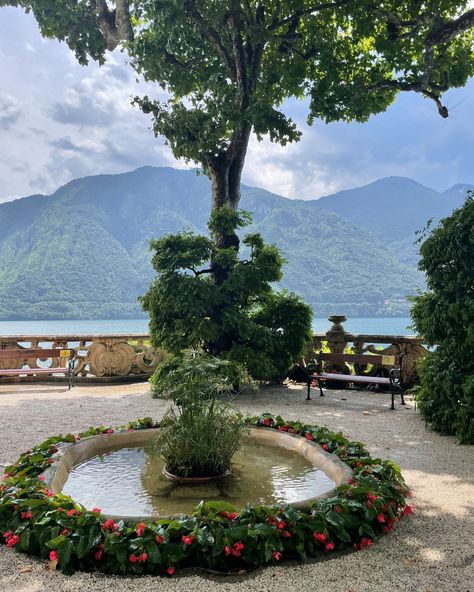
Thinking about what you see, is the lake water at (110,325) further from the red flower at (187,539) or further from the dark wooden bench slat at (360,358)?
the red flower at (187,539)

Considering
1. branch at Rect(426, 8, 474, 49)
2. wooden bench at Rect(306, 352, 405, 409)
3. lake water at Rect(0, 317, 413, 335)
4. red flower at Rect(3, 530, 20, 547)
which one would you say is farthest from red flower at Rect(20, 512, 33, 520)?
lake water at Rect(0, 317, 413, 335)

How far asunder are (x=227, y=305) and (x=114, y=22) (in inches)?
332

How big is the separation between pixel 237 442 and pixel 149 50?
10.9m

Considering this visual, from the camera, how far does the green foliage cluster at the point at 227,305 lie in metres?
10.4

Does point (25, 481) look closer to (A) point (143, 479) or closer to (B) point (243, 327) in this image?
(A) point (143, 479)

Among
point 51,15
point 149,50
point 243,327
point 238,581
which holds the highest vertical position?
point 51,15

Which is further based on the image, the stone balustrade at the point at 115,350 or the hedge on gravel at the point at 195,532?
the stone balustrade at the point at 115,350

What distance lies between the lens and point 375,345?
1233cm

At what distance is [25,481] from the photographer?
4148mm

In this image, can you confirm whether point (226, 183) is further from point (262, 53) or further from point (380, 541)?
point (380, 541)

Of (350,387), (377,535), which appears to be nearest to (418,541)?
(377,535)

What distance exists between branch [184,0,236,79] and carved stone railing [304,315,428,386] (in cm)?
650

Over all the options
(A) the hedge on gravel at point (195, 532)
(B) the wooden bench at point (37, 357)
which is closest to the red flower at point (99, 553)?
Result: (A) the hedge on gravel at point (195, 532)

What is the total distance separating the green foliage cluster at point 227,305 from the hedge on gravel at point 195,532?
6.42 meters
